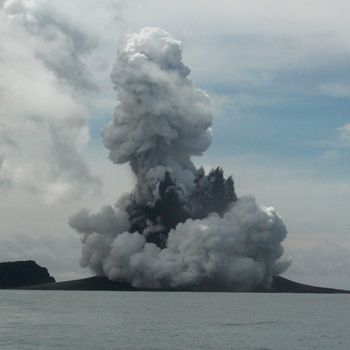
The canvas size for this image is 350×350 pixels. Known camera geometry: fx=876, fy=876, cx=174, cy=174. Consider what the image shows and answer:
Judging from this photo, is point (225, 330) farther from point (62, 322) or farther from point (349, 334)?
point (62, 322)

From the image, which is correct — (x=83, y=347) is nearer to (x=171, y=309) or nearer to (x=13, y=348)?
(x=13, y=348)

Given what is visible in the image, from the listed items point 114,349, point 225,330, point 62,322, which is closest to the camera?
point 114,349

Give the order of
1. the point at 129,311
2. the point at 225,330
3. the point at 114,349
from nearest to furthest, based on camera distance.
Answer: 1. the point at 114,349
2. the point at 225,330
3. the point at 129,311

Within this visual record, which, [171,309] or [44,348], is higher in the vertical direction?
[171,309]

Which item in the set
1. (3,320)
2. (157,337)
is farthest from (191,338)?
(3,320)

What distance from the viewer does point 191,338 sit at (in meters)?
123

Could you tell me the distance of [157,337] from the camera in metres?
124

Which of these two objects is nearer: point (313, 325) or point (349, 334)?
point (349, 334)

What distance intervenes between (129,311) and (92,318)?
84.9 ft

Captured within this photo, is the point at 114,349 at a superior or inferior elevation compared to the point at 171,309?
inferior

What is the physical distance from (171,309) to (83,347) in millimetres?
90004

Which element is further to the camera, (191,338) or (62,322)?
(62,322)

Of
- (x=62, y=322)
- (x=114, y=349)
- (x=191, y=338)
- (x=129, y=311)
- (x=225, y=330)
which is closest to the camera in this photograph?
(x=114, y=349)

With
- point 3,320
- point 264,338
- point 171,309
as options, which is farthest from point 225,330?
point 171,309
